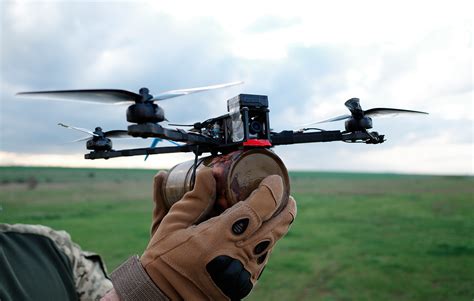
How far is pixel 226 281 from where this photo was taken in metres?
2.27

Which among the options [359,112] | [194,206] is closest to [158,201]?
[194,206]

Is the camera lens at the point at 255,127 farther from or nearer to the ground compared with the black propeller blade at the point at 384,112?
nearer to the ground

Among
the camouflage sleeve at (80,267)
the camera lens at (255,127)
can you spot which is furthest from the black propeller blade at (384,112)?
the camouflage sleeve at (80,267)

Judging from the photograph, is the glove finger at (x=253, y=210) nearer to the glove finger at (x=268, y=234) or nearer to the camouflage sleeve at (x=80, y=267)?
the glove finger at (x=268, y=234)

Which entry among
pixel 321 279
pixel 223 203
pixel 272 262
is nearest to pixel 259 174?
pixel 223 203

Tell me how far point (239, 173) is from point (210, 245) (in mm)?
434

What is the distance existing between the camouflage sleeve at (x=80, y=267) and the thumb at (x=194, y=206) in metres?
1.06

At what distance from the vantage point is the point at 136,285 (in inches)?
90.7

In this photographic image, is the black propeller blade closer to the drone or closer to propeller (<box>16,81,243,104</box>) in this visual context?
the drone

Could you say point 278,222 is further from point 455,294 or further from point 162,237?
point 455,294

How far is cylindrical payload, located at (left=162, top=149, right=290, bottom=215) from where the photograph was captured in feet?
8.12

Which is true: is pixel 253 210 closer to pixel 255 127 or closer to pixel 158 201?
pixel 255 127

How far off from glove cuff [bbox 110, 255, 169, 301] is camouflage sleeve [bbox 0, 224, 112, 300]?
33.2 inches

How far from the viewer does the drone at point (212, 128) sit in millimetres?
2131
